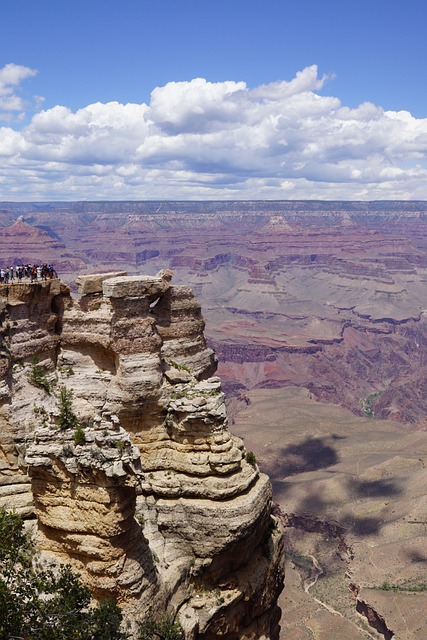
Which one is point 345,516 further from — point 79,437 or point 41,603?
point 41,603

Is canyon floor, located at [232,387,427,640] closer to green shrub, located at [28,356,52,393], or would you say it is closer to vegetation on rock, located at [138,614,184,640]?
vegetation on rock, located at [138,614,184,640]

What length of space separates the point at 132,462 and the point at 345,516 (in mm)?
68136

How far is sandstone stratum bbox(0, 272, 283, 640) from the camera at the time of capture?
24.0 m

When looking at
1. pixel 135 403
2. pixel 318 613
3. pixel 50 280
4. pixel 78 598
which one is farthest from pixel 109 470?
pixel 318 613

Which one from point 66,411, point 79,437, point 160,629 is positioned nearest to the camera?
point 79,437

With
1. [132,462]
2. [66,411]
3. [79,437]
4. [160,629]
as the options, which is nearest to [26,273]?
[66,411]

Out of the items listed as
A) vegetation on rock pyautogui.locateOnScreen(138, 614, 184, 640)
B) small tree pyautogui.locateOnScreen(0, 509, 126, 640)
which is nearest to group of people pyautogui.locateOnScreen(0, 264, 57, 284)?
small tree pyautogui.locateOnScreen(0, 509, 126, 640)

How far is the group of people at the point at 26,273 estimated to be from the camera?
100 ft

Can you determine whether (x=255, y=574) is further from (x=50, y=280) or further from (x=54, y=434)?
(x=50, y=280)

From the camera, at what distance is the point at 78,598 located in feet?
74.5

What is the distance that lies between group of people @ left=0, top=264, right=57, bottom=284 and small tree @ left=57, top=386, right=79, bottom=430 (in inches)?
247

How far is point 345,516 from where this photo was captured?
84.4 metres

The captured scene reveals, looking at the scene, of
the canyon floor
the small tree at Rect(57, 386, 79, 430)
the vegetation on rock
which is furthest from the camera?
the canyon floor

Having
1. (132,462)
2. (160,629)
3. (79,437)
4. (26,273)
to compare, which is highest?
(26,273)
